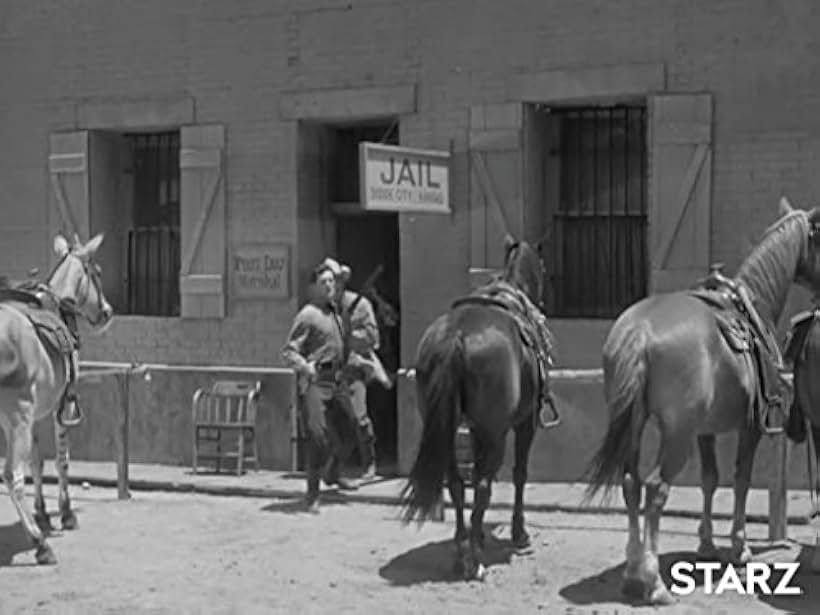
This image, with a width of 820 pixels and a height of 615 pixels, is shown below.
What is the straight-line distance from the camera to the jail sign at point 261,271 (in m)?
13.7

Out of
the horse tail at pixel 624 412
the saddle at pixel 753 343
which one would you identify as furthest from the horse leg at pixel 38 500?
the saddle at pixel 753 343

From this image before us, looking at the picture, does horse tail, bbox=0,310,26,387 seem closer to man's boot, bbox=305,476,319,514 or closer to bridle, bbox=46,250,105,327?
bridle, bbox=46,250,105,327

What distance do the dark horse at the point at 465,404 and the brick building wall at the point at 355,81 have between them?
3790 millimetres

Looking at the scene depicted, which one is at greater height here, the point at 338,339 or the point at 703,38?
the point at 703,38

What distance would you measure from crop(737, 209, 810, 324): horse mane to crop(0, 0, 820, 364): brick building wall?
2.91 meters

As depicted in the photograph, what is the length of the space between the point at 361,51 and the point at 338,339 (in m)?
3.32

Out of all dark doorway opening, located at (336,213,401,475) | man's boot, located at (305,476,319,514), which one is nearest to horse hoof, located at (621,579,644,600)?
man's boot, located at (305,476,319,514)

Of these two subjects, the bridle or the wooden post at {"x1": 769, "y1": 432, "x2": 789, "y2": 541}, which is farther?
the bridle

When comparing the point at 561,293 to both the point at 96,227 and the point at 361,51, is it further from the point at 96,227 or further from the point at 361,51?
the point at 96,227

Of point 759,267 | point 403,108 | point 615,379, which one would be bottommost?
point 615,379

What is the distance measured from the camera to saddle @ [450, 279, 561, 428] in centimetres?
930

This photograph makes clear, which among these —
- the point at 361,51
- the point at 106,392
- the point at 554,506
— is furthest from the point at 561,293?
the point at 106,392

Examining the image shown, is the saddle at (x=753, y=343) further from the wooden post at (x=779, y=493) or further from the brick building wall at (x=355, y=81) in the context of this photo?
the brick building wall at (x=355, y=81)

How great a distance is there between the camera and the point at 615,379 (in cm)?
803
